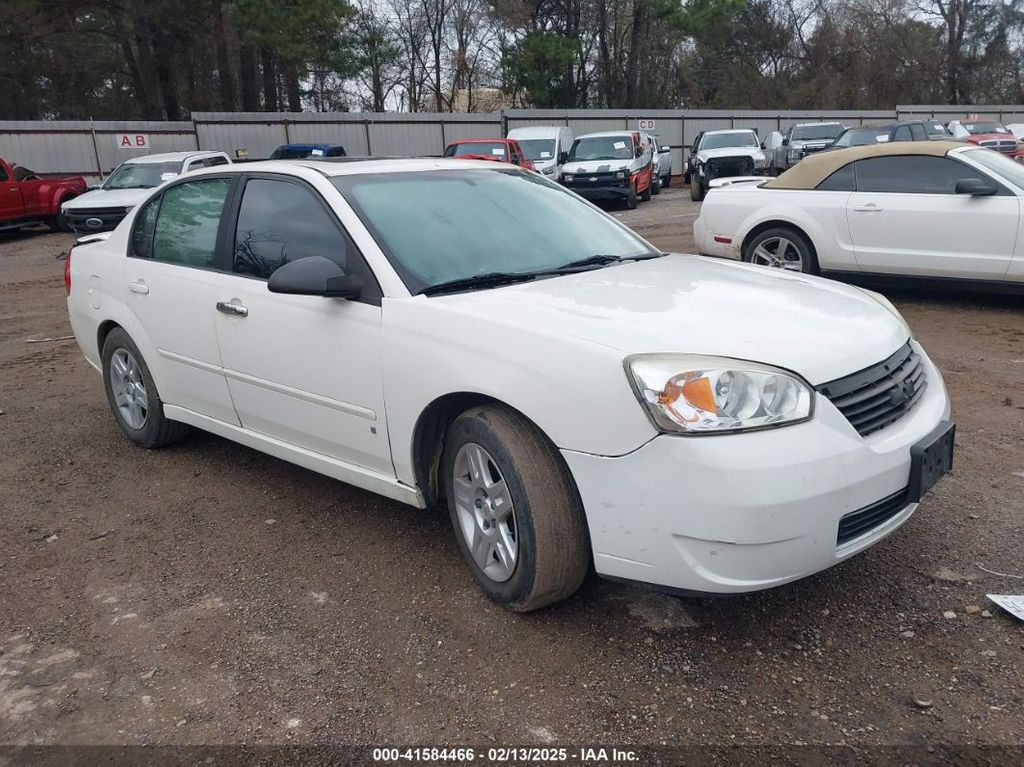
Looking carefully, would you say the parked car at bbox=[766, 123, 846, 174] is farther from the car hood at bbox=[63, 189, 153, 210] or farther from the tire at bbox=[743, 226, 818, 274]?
the tire at bbox=[743, 226, 818, 274]

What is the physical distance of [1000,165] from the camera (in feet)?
24.8

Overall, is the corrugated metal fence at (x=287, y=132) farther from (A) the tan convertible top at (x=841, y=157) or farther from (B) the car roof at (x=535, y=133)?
(A) the tan convertible top at (x=841, y=157)

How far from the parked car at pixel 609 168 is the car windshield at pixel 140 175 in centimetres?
911

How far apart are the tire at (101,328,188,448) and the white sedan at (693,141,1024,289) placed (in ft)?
19.0

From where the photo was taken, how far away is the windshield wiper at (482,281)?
3.42 meters

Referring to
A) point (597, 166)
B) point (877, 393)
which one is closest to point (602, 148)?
point (597, 166)

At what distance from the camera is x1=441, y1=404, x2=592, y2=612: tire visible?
290 cm

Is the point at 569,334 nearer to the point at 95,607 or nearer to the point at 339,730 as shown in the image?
the point at 339,730

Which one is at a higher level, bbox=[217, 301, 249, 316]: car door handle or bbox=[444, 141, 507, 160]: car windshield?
bbox=[217, 301, 249, 316]: car door handle

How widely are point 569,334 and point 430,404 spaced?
0.63 meters

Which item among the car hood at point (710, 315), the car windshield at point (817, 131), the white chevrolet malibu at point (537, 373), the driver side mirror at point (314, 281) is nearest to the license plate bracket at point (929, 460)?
the white chevrolet malibu at point (537, 373)

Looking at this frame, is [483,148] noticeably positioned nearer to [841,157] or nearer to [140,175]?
[140,175]

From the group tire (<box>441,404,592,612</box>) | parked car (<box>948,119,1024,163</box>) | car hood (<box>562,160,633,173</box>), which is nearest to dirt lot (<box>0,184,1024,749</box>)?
tire (<box>441,404,592,612</box>)

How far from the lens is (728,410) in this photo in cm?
267
